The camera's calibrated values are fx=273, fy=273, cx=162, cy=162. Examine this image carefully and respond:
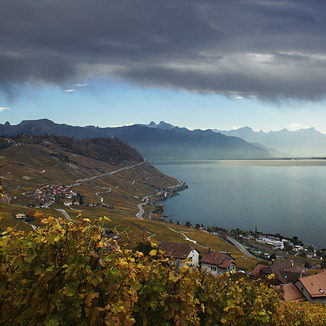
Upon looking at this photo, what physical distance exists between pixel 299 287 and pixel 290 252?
168ft

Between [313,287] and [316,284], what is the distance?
901 mm

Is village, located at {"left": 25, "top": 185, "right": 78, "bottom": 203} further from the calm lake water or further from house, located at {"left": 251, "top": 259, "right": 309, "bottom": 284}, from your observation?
house, located at {"left": 251, "top": 259, "right": 309, "bottom": 284}

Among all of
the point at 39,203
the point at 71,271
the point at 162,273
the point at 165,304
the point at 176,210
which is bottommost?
the point at 176,210

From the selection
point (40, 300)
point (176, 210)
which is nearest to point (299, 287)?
point (40, 300)

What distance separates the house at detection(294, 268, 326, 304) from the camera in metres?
35.8

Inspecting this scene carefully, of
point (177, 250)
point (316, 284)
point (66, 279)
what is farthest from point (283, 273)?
point (66, 279)

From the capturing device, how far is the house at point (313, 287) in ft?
117

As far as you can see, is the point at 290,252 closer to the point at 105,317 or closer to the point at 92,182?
the point at 105,317

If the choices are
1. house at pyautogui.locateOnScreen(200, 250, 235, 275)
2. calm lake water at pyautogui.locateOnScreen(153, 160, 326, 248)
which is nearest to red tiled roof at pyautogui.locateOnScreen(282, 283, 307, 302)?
house at pyautogui.locateOnScreen(200, 250, 235, 275)

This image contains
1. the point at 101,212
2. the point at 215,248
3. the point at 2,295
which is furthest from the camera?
the point at 101,212

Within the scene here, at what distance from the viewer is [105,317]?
4.76 meters

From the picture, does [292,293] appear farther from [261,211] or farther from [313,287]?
[261,211]

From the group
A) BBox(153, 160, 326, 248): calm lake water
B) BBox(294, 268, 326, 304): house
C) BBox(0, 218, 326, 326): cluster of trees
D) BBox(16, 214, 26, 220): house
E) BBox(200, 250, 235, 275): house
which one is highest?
BBox(0, 218, 326, 326): cluster of trees

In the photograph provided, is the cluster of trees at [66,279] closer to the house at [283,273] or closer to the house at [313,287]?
the house at [313,287]
